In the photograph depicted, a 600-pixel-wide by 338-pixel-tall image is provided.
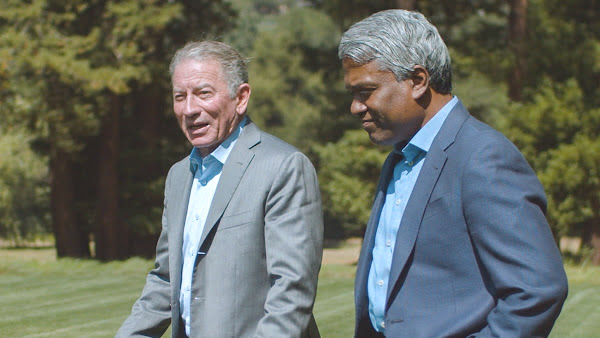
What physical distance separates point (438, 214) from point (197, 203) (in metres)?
1.19

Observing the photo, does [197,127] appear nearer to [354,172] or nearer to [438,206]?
[438,206]

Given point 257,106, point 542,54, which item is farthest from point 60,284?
point 257,106

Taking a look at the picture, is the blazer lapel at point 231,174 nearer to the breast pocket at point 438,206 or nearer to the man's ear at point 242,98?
the man's ear at point 242,98

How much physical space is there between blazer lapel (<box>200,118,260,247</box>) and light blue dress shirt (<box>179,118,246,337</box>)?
5cm

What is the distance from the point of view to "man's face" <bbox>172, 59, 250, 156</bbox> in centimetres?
304

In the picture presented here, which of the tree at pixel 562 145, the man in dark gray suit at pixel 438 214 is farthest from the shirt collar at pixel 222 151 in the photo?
the tree at pixel 562 145

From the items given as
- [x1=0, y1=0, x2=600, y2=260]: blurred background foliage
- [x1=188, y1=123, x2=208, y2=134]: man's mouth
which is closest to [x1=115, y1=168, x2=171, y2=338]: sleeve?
[x1=188, y1=123, x2=208, y2=134]: man's mouth

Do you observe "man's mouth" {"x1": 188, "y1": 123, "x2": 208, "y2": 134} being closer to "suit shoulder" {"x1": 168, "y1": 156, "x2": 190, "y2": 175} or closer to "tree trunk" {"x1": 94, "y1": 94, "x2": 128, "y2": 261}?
"suit shoulder" {"x1": 168, "y1": 156, "x2": 190, "y2": 175}

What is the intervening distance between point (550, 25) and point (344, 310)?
44.6 feet

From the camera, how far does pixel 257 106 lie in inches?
1791

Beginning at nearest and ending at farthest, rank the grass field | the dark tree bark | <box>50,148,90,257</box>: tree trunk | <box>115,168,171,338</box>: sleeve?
<box>115,168,171,338</box>: sleeve → the grass field → <box>50,148,90,257</box>: tree trunk → the dark tree bark

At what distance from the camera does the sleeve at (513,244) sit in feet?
6.67

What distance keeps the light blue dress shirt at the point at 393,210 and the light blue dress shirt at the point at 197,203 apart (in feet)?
2.47

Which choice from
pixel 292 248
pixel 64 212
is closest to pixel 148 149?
pixel 64 212
